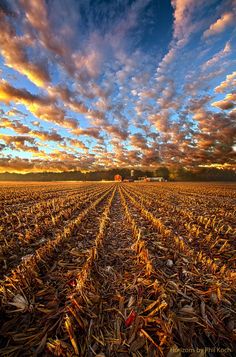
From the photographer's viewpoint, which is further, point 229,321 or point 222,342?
Result: point 229,321

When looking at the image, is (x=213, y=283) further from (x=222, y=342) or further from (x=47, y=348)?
(x=47, y=348)

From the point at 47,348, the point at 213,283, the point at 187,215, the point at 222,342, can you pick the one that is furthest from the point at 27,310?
the point at 187,215

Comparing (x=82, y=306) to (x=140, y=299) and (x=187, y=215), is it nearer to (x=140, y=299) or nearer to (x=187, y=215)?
(x=140, y=299)

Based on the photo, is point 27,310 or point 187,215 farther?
point 187,215

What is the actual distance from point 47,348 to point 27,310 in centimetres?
82

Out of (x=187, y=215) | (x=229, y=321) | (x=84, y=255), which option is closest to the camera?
(x=229, y=321)

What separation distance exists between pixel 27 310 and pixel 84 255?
2033 millimetres

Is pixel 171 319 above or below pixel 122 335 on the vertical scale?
above

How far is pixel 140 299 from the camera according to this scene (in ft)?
9.35

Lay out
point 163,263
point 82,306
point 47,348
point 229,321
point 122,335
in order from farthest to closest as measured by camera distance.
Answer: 1. point 163,263
2. point 82,306
3. point 229,321
4. point 122,335
5. point 47,348

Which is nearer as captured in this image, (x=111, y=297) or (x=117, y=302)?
(x=117, y=302)

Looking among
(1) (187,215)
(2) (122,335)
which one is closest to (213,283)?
(2) (122,335)

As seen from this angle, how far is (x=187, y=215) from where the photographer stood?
950 centimetres

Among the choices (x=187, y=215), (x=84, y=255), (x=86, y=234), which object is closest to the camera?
(x=84, y=255)
